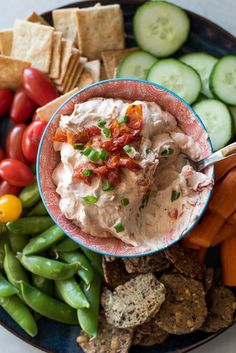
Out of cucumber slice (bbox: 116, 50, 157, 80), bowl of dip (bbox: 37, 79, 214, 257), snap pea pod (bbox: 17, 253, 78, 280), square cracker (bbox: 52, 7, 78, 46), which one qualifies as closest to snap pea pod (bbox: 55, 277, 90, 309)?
snap pea pod (bbox: 17, 253, 78, 280)

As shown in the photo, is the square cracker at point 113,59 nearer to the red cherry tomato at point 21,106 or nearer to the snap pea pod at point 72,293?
the red cherry tomato at point 21,106

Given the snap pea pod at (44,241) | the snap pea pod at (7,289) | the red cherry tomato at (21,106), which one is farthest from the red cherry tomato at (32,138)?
the snap pea pod at (7,289)

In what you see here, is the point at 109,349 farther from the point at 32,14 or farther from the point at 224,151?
the point at 32,14

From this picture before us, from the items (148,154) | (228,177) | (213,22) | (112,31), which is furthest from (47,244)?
(213,22)

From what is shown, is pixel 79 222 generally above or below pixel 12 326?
above

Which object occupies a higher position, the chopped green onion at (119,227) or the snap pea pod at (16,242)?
the chopped green onion at (119,227)
